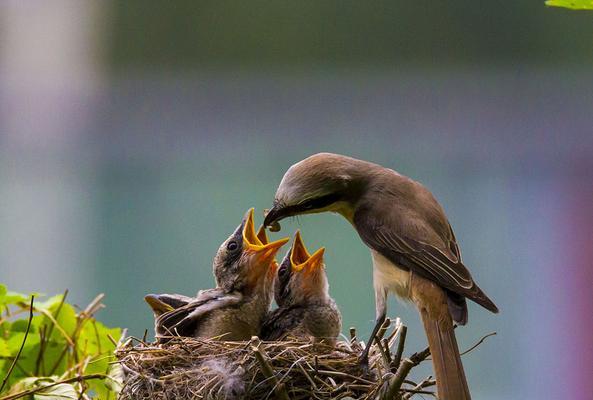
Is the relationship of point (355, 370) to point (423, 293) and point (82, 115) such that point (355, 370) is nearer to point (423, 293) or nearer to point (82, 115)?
point (423, 293)

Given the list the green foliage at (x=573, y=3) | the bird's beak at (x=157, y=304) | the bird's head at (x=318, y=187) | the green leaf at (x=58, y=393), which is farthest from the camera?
the bird's beak at (x=157, y=304)

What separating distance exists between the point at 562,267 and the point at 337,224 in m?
1.98

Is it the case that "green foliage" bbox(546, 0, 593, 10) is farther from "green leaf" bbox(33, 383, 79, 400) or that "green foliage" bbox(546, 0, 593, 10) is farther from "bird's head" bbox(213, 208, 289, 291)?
"bird's head" bbox(213, 208, 289, 291)

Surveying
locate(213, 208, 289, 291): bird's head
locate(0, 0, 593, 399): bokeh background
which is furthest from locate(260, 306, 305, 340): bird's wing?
locate(0, 0, 593, 399): bokeh background

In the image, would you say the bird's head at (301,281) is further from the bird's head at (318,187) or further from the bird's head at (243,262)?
the bird's head at (318,187)

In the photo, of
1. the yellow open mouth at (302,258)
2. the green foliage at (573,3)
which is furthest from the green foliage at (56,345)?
the green foliage at (573,3)

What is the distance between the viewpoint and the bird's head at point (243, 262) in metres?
2.83

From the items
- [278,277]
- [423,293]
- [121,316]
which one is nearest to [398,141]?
[121,316]

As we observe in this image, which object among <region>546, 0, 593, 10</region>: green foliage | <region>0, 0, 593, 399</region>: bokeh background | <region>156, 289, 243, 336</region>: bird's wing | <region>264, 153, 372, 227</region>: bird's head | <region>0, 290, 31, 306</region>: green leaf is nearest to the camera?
<region>546, 0, 593, 10</region>: green foliage

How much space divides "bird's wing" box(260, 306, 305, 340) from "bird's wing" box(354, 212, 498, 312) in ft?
1.21

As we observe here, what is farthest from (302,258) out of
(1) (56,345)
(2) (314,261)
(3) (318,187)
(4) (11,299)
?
(4) (11,299)

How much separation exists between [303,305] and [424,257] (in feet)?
1.83

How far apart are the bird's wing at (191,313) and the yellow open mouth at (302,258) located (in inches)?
7.8

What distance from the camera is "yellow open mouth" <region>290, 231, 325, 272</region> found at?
284 cm
